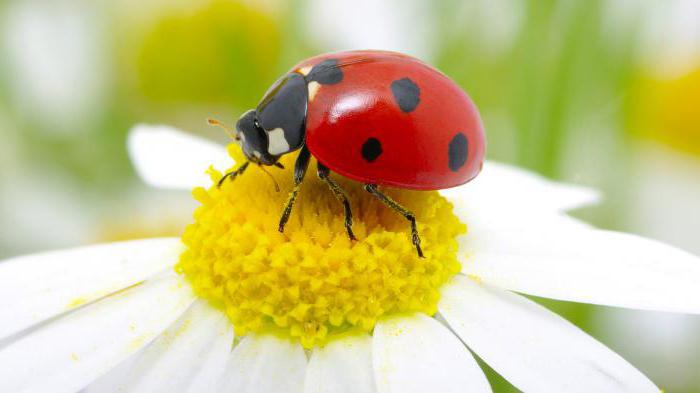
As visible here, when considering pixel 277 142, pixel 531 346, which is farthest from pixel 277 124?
pixel 531 346

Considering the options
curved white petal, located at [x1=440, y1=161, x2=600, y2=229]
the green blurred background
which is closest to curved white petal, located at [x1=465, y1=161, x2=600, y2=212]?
curved white petal, located at [x1=440, y1=161, x2=600, y2=229]

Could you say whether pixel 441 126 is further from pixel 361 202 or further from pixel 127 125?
pixel 127 125

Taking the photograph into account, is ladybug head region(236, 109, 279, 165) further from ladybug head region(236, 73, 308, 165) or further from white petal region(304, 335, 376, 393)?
white petal region(304, 335, 376, 393)

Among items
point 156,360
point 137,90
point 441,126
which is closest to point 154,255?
point 156,360

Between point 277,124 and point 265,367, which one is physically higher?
point 277,124

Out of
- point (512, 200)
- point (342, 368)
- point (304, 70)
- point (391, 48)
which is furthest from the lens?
point (391, 48)

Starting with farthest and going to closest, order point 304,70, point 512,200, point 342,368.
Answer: point 512,200 → point 304,70 → point 342,368

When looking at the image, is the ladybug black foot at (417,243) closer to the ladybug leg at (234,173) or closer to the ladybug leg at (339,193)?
the ladybug leg at (339,193)

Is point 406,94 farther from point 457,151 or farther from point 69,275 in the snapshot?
point 69,275
